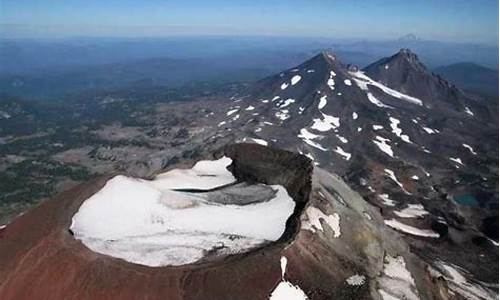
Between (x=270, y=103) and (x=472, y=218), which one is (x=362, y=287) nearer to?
(x=472, y=218)

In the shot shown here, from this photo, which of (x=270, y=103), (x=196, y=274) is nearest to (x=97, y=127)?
(x=270, y=103)

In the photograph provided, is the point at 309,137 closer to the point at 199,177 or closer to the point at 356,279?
the point at 199,177

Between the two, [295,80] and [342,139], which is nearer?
[342,139]

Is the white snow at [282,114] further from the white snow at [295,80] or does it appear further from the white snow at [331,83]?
the white snow at [295,80]

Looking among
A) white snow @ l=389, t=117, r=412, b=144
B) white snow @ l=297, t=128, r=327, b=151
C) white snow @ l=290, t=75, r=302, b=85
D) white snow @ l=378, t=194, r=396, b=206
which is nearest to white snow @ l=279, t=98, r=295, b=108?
white snow @ l=290, t=75, r=302, b=85

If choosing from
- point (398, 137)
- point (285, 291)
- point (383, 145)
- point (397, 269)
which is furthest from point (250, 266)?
point (398, 137)

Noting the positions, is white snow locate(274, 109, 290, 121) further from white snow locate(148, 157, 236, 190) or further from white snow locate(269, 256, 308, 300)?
white snow locate(269, 256, 308, 300)

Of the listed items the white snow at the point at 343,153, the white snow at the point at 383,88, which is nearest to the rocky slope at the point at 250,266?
the white snow at the point at 343,153

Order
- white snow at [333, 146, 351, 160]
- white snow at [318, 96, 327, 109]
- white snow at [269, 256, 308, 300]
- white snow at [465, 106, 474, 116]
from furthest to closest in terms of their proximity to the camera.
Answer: white snow at [465, 106, 474, 116], white snow at [318, 96, 327, 109], white snow at [333, 146, 351, 160], white snow at [269, 256, 308, 300]
